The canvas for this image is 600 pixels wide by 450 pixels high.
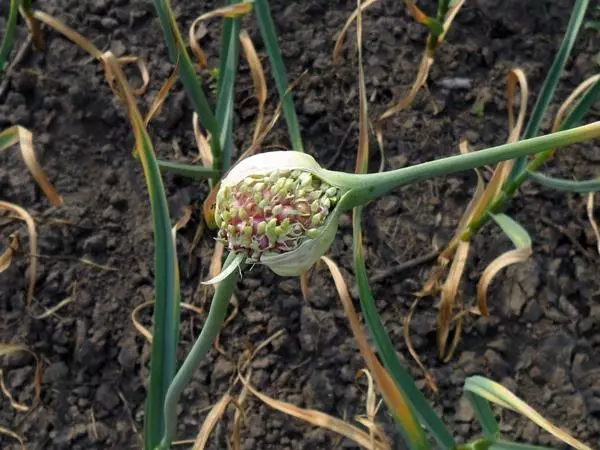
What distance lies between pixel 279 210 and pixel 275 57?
0.50 meters

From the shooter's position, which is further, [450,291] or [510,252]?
[450,291]

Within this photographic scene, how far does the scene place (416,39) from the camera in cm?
119

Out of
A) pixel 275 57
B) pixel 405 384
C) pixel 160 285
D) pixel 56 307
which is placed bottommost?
pixel 56 307

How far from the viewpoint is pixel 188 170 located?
0.89m

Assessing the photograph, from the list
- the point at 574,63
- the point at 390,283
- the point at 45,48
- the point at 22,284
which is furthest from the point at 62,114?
the point at 574,63

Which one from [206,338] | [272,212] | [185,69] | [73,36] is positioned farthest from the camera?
[73,36]

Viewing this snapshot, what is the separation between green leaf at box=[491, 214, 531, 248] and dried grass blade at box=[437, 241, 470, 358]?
79 mm

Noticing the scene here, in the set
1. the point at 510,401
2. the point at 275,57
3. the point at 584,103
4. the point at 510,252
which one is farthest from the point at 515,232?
the point at 275,57

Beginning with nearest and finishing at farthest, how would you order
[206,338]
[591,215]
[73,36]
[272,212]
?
[272,212] < [206,338] < [73,36] < [591,215]

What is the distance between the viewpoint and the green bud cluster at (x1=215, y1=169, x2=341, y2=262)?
42 cm

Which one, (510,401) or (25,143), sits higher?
(25,143)

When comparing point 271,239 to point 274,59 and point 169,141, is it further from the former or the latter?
point 169,141

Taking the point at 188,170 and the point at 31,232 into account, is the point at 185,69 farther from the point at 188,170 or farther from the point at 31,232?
the point at 31,232

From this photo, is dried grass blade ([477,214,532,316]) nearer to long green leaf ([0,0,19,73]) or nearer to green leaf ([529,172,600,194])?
green leaf ([529,172,600,194])
